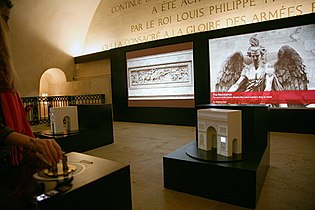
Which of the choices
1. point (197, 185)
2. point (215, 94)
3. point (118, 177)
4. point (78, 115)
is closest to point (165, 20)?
point (215, 94)

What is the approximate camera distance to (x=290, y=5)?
201 inches

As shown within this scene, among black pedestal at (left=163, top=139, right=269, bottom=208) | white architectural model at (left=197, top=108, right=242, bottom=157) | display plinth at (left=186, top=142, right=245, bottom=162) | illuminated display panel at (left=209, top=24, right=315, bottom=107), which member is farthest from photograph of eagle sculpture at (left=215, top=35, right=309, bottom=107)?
display plinth at (left=186, top=142, right=245, bottom=162)

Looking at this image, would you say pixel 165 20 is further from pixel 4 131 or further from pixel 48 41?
pixel 4 131

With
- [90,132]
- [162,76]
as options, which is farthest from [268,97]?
[90,132]

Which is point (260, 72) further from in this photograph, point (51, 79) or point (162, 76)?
point (51, 79)

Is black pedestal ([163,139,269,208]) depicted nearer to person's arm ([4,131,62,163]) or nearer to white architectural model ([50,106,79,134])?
person's arm ([4,131,62,163])

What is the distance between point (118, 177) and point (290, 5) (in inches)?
231

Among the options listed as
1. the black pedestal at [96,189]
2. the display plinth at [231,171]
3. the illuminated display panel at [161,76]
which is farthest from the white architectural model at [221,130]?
the illuminated display panel at [161,76]

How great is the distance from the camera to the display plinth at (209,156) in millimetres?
2074

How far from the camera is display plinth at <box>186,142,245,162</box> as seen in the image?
2.07 meters

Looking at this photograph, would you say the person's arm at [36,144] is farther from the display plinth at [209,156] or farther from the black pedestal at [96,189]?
the display plinth at [209,156]

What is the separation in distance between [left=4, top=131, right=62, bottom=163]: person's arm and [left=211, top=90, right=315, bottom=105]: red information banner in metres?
5.16

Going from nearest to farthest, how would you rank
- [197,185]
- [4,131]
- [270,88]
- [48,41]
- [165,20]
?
[4,131] < [197,185] < [270,88] < [165,20] < [48,41]

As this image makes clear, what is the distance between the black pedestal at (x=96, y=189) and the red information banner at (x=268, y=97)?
15.4 feet
